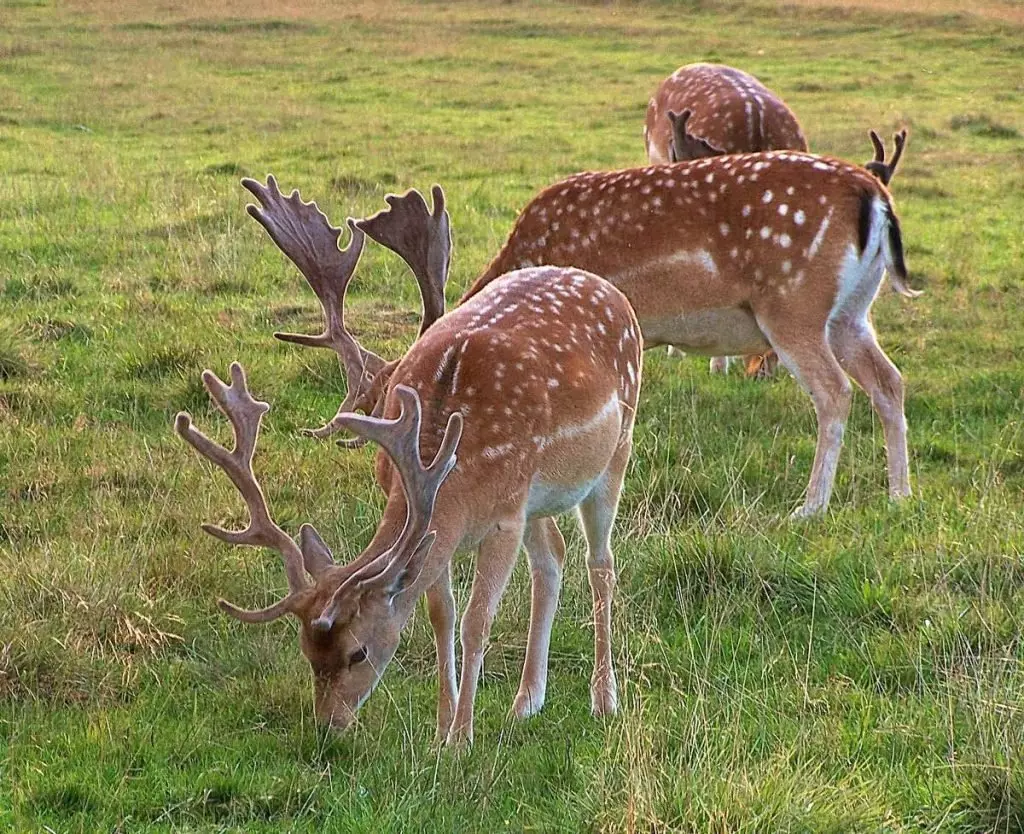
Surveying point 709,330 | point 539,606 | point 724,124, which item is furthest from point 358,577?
point 724,124

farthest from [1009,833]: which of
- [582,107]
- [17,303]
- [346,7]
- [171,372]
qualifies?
[346,7]

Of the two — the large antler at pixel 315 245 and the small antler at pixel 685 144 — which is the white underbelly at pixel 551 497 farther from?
the small antler at pixel 685 144

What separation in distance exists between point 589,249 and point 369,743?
3074 millimetres

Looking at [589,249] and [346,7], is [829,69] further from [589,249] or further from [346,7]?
[589,249]

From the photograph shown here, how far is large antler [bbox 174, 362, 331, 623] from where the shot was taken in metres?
3.69

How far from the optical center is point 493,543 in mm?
4031

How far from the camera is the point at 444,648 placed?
405cm

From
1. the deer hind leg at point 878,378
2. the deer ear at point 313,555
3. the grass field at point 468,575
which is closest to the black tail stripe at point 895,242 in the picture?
the deer hind leg at point 878,378

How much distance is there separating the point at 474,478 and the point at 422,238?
1.81 metres

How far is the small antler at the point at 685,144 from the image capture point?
26.1 feet

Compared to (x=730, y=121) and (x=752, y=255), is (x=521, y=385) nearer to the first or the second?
(x=752, y=255)

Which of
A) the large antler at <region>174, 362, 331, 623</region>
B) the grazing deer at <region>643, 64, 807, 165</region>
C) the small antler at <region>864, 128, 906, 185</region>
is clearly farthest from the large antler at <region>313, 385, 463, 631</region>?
the grazing deer at <region>643, 64, 807, 165</region>

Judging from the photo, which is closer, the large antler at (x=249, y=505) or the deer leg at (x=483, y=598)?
the large antler at (x=249, y=505)

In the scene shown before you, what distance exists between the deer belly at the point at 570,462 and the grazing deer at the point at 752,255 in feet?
6.35
